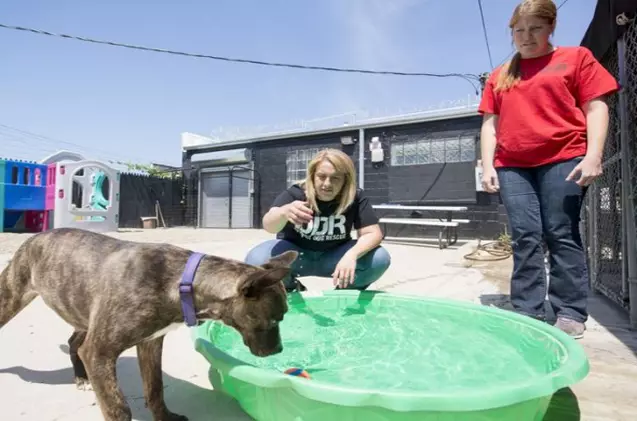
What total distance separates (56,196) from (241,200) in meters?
7.09

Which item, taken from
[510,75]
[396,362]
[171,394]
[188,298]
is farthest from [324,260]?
[510,75]

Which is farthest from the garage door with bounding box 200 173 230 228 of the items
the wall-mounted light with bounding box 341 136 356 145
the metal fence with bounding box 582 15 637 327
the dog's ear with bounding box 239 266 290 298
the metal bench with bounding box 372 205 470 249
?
the dog's ear with bounding box 239 266 290 298

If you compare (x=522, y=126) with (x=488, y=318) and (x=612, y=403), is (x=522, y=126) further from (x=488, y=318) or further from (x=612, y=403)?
(x=612, y=403)

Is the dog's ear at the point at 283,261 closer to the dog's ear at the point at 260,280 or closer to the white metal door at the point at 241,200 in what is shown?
the dog's ear at the point at 260,280

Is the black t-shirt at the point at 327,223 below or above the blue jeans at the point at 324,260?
above

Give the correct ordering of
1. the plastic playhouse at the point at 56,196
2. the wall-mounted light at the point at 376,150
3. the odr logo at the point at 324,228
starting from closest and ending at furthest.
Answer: the odr logo at the point at 324,228 < the plastic playhouse at the point at 56,196 < the wall-mounted light at the point at 376,150

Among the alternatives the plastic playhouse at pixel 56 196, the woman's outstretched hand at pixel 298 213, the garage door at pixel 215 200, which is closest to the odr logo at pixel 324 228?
the woman's outstretched hand at pixel 298 213

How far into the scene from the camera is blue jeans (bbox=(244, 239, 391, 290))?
3.24 meters

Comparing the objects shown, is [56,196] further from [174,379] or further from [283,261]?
[283,261]

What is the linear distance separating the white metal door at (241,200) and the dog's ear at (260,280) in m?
15.8

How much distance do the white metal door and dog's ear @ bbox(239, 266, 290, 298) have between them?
622 inches

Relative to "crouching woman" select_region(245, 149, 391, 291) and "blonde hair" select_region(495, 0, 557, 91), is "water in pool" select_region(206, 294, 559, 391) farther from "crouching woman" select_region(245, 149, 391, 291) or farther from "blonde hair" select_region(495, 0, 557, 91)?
"blonde hair" select_region(495, 0, 557, 91)

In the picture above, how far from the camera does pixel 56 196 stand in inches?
495

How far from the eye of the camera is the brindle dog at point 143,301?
5.01 ft
